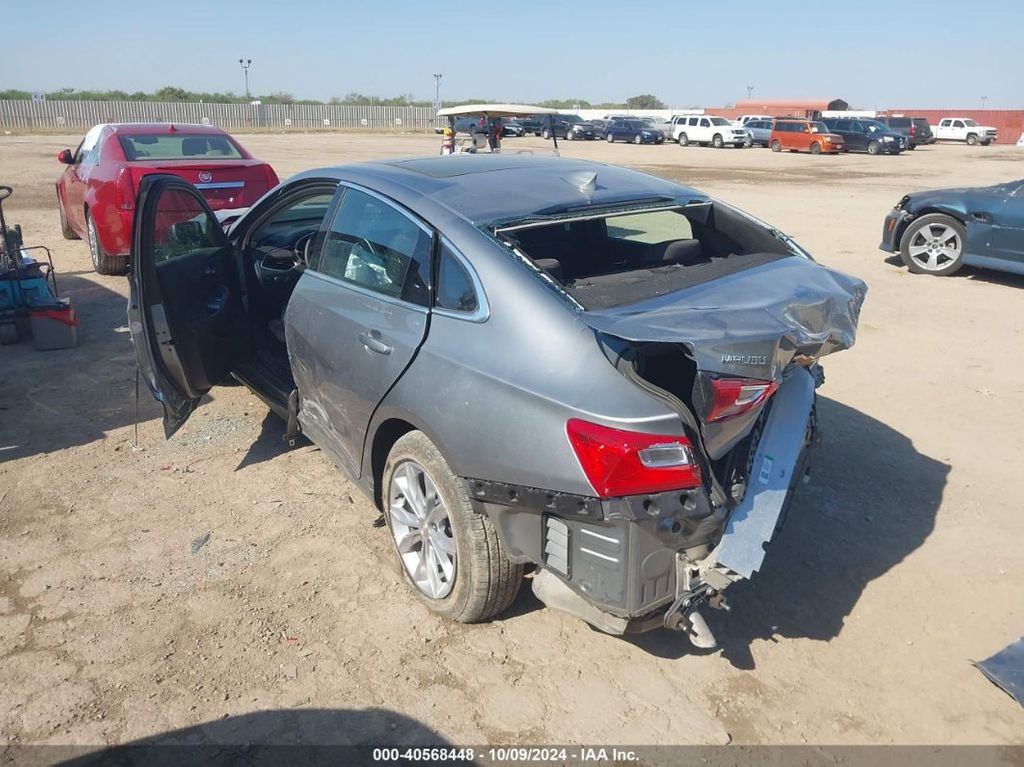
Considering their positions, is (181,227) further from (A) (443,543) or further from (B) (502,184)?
(A) (443,543)

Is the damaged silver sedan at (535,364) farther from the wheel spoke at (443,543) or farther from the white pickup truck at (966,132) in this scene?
the white pickup truck at (966,132)

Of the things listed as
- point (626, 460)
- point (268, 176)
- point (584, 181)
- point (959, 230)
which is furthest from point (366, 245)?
point (959, 230)

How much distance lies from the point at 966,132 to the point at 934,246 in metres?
43.0

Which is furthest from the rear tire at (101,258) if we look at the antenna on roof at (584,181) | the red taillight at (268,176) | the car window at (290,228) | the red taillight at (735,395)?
the red taillight at (735,395)

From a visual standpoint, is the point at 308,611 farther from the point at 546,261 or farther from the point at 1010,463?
the point at 1010,463

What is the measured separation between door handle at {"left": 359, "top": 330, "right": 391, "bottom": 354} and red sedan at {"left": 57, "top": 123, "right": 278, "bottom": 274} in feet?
17.1

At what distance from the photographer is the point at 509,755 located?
263 centimetres

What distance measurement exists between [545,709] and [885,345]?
5.34m

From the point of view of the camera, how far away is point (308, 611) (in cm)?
332

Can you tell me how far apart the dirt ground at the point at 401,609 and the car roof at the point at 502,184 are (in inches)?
64.9

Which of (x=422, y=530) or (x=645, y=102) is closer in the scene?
(x=422, y=530)

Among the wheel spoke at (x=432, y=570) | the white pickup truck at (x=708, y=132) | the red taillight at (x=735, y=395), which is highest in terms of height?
the white pickup truck at (x=708, y=132)

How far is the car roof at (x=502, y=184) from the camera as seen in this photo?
10.8ft

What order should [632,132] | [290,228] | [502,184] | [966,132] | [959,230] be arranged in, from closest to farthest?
[502,184], [290,228], [959,230], [632,132], [966,132]
